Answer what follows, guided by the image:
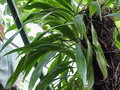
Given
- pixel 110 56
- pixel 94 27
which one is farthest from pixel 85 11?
pixel 110 56

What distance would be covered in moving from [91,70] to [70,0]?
28 centimetres

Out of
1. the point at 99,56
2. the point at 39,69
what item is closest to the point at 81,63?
the point at 99,56

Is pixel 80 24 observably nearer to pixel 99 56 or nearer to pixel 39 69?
pixel 99 56

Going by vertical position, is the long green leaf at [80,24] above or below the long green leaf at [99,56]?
above

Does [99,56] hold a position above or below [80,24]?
below

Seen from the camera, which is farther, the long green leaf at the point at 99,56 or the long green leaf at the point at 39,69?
the long green leaf at the point at 39,69

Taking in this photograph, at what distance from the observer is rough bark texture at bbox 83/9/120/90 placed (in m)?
0.91

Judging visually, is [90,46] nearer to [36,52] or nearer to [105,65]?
[105,65]

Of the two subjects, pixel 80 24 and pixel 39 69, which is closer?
pixel 80 24

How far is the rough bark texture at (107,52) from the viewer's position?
910 millimetres

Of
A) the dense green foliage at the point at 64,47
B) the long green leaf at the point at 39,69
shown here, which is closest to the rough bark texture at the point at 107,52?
the dense green foliage at the point at 64,47

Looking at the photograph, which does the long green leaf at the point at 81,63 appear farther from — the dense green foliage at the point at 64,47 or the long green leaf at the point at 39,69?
the long green leaf at the point at 39,69

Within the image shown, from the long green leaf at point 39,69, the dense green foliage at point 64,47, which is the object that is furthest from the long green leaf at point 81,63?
the long green leaf at point 39,69

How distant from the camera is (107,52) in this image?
94cm
